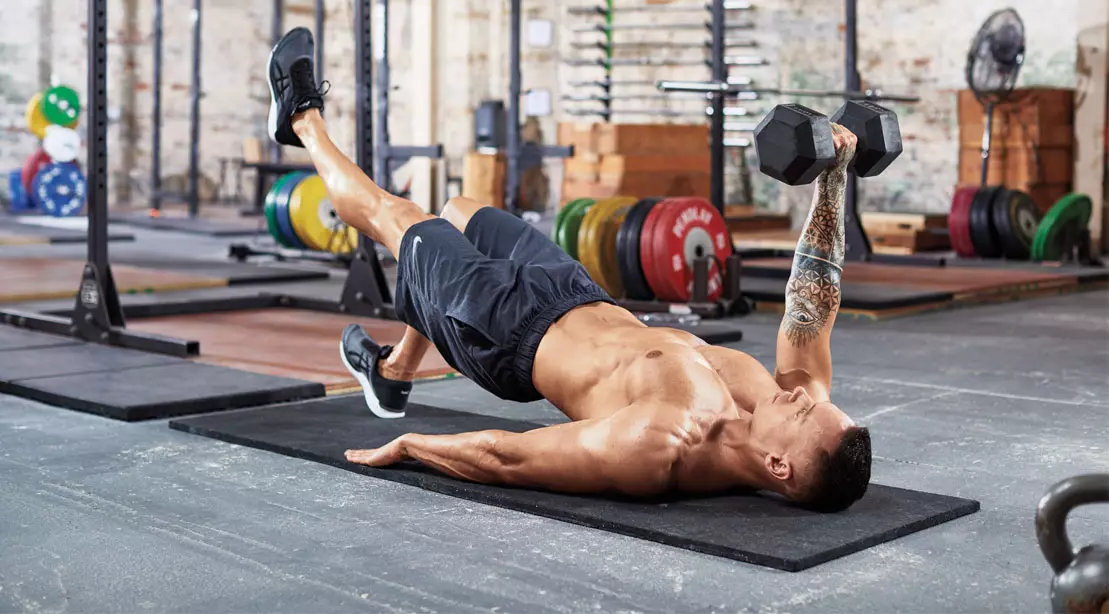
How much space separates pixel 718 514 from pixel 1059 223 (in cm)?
657

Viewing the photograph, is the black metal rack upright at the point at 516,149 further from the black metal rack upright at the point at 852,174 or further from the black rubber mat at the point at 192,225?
the black rubber mat at the point at 192,225

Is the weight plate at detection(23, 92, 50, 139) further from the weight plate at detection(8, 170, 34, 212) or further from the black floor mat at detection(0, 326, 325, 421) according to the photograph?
the black floor mat at detection(0, 326, 325, 421)

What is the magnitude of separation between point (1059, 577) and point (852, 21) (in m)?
6.94

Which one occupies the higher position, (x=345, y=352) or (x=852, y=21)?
(x=852, y=21)

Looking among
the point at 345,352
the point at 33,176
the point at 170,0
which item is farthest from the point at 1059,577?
the point at 170,0

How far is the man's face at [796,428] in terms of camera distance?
246 centimetres

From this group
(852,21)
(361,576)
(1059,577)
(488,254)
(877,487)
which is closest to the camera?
(1059,577)

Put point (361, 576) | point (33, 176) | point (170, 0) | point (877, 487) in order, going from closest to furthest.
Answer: point (361, 576) < point (877, 487) < point (33, 176) < point (170, 0)

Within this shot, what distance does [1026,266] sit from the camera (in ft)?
27.9

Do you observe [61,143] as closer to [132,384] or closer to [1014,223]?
[1014,223]

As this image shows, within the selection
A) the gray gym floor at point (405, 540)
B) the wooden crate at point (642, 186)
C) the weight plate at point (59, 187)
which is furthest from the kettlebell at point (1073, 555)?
the weight plate at point (59, 187)

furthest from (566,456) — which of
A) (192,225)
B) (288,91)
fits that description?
(192,225)

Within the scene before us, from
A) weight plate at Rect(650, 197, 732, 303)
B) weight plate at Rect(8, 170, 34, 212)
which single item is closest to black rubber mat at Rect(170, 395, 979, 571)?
weight plate at Rect(650, 197, 732, 303)

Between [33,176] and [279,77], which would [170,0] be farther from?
[279,77]
